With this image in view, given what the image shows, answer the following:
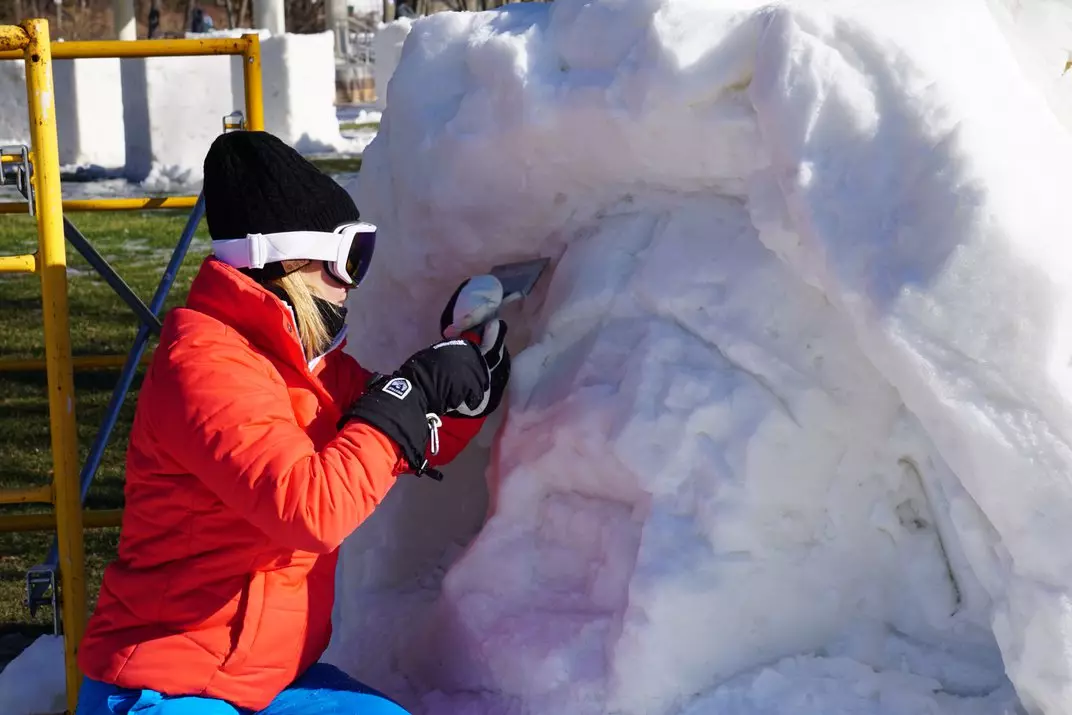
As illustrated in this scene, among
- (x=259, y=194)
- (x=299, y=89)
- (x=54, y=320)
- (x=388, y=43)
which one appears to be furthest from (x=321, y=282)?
(x=388, y=43)

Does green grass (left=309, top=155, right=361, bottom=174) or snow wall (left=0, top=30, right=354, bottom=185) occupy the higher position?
snow wall (left=0, top=30, right=354, bottom=185)

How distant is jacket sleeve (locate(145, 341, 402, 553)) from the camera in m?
1.74

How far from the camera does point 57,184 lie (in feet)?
7.68

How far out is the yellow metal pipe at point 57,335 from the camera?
91.1 inches

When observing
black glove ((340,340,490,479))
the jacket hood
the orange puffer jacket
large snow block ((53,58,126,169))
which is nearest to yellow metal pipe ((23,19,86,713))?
the orange puffer jacket

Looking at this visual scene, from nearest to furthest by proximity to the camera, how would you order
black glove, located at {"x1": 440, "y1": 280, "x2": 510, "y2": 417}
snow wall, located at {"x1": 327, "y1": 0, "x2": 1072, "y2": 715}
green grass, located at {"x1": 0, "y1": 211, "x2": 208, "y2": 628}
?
1. snow wall, located at {"x1": 327, "y1": 0, "x2": 1072, "y2": 715}
2. black glove, located at {"x1": 440, "y1": 280, "x2": 510, "y2": 417}
3. green grass, located at {"x1": 0, "y1": 211, "x2": 208, "y2": 628}

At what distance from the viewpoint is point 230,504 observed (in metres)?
1.77

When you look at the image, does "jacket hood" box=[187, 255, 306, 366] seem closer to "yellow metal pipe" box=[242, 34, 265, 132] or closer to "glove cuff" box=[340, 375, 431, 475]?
"glove cuff" box=[340, 375, 431, 475]

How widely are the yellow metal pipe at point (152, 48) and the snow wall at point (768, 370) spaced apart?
78 centimetres

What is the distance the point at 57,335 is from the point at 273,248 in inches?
24.2

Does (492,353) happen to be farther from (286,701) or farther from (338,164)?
(338,164)

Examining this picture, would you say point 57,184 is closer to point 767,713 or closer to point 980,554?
point 767,713

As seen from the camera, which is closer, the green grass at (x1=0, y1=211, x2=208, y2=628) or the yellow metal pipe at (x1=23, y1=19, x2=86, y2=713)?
the yellow metal pipe at (x1=23, y1=19, x2=86, y2=713)

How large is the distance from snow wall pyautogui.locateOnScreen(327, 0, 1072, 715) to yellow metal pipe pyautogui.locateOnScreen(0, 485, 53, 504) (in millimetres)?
729
